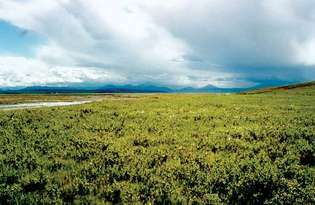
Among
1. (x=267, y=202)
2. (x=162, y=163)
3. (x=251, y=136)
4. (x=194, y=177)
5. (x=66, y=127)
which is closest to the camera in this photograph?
(x=267, y=202)

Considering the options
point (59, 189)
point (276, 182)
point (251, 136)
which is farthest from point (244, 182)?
point (251, 136)

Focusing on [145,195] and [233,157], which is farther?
[233,157]

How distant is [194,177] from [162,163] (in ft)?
7.11

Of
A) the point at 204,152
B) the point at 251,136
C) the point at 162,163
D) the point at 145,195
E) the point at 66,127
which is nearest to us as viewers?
the point at 145,195

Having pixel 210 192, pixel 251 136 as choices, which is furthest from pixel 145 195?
pixel 251 136

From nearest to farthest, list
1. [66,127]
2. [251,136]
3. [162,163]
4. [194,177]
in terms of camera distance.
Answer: [194,177] → [162,163] → [251,136] → [66,127]

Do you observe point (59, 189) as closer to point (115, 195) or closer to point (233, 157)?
point (115, 195)

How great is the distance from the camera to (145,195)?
1084cm

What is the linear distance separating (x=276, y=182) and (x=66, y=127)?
16.1 m

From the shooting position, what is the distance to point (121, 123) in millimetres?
24578

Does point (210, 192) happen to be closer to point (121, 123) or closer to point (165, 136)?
point (165, 136)

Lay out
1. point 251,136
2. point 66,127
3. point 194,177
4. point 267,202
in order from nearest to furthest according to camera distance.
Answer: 1. point 267,202
2. point 194,177
3. point 251,136
4. point 66,127

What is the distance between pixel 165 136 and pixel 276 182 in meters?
8.75

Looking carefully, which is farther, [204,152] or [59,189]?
[204,152]
